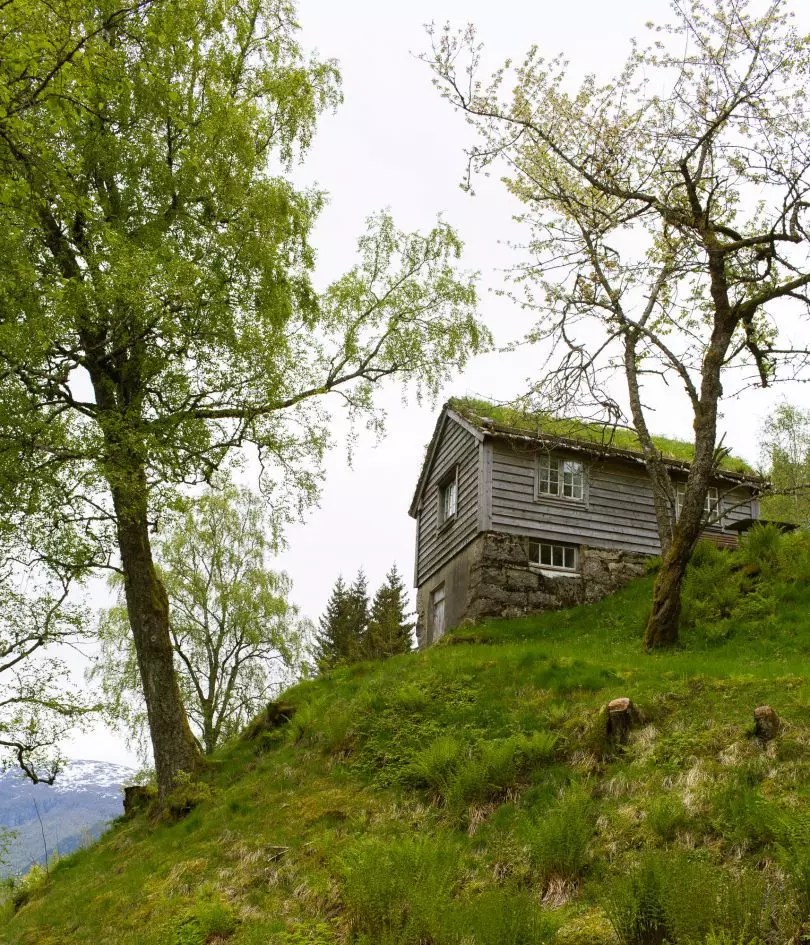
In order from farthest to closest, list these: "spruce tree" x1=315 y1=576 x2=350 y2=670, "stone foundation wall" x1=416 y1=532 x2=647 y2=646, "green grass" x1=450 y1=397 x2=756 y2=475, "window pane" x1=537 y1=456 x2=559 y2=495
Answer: "spruce tree" x1=315 y1=576 x2=350 y2=670
"window pane" x1=537 y1=456 x2=559 y2=495
"green grass" x1=450 y1=397 x2=756 y2=475
"stone foundation wall" x1=416 y1=532 x2=647 y2=646

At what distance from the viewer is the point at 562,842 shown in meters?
7.00

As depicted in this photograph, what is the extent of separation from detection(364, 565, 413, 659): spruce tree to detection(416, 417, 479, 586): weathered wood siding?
198cm


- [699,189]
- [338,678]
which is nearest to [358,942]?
[338,678]

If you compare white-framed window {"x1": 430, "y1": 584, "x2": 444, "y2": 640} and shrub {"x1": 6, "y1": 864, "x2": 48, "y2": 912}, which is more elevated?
white-framed window {"x1": 430, "y1": 584, "x2": 444, "y2": 640}

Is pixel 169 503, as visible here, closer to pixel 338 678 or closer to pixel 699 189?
pixel 338 678

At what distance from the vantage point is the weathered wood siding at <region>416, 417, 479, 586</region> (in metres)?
22.2

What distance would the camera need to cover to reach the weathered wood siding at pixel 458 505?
22.2m

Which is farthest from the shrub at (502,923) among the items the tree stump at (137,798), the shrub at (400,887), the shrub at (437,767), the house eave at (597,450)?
the house eave at (597,450)

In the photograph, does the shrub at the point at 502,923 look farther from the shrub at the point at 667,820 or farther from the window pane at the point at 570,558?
the window pane at the point at 570,558

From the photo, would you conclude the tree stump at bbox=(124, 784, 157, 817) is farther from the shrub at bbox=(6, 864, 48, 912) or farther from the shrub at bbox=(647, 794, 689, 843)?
the shrub at bbox=(647, 794, 689, 843)

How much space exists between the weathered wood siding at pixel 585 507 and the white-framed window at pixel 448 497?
2235mm

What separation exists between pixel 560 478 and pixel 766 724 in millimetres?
14464

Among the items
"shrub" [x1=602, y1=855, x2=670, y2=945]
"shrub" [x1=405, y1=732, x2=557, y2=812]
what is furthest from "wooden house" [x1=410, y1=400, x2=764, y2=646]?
"shrub" [x1=602, y1=855, x2=670, y2=945]

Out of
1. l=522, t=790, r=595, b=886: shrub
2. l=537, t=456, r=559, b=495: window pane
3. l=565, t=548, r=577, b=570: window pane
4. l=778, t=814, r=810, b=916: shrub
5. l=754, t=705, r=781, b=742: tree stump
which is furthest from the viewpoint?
l=537, t=456, r=559, b=495: window pane
